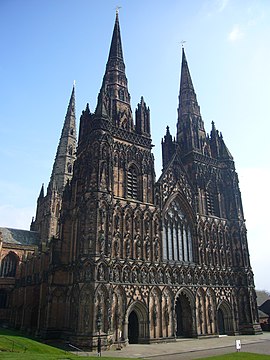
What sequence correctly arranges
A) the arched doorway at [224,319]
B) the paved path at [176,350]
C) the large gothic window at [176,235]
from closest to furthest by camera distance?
the paved path at [176,350] → the large gothic window at [176,235] → the arched doorway at [224,319]

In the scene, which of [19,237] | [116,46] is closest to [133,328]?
[19,237]

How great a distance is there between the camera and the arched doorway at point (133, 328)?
28911 mm

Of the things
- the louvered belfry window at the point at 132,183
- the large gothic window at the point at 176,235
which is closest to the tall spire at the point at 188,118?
the large gothic window at the point at 176,235

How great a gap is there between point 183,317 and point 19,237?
36.0m

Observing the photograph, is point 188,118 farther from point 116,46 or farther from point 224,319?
point 224,319

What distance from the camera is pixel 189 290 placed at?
108 ft

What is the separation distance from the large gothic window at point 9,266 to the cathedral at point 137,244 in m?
6.98

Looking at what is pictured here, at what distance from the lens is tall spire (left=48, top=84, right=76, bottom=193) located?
200ft

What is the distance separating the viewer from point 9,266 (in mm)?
52031

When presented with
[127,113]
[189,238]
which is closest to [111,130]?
[127,113]

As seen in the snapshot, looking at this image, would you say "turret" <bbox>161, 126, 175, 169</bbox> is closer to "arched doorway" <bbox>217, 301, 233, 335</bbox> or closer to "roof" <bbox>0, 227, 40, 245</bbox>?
"arched doorway" <bbox>217, 301, 233, 335</bbox>

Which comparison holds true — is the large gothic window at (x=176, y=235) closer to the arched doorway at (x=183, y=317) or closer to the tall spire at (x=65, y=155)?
the arched doorway at (x=183, y=317)

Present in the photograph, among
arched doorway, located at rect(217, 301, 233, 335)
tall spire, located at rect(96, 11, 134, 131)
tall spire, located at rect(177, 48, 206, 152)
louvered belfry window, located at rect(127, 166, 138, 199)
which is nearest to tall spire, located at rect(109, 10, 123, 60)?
tall spire, located at rect(96, 11, 134, 131)

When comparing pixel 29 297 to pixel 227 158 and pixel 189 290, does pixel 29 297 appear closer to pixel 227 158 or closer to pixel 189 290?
pixel 189 290
